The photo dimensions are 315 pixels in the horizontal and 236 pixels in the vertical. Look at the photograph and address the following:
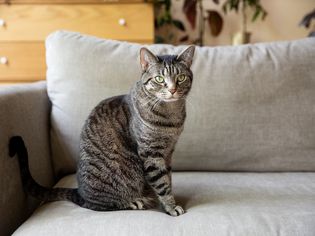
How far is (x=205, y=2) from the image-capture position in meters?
2.24

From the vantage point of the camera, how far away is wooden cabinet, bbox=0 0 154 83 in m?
1.76

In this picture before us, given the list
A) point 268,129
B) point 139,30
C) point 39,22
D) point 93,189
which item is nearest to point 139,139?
point 93,189

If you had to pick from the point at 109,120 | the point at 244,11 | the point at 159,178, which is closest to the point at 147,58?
the point at 109,120

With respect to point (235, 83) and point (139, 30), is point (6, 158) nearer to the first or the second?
point (235, 83)

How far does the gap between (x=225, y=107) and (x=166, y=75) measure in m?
0.36

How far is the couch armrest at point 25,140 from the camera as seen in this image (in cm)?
95

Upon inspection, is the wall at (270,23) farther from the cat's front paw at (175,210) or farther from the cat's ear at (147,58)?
the cat's front paw at (175,210)

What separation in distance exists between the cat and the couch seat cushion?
55mm

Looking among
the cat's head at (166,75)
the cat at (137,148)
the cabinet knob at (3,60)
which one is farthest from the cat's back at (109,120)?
the cabinet knob at (3,60)

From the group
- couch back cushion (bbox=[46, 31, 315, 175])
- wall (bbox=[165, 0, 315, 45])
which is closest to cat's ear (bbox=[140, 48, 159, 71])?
couch back cushion (bbox=[46, 31, 315, 175])

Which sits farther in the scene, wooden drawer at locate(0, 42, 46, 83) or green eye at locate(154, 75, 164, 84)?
wooden drawer at locate(0, 42, 46, 83)

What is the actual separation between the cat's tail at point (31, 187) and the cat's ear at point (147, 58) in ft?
1.43

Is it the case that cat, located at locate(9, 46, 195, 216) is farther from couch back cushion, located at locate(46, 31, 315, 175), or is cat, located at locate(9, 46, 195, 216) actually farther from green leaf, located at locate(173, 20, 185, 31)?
green leaf, located at locate(173, 20, 185, 31)

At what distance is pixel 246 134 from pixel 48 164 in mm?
734
